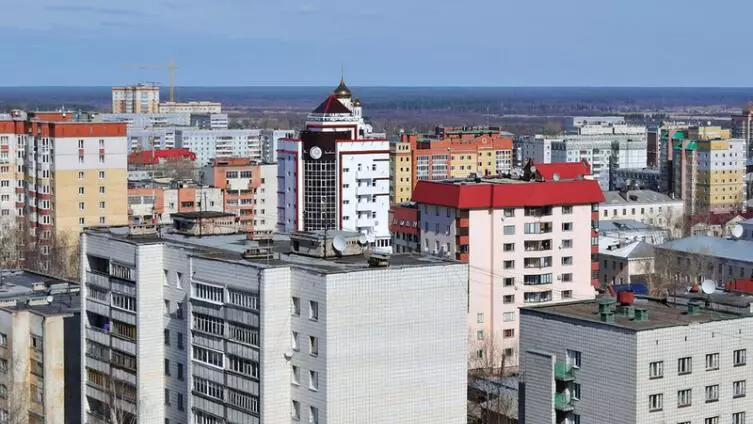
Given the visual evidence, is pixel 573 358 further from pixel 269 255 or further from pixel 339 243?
pixel 269 255

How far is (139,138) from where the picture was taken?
279 ft

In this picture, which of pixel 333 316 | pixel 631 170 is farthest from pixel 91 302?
pixel 631 170

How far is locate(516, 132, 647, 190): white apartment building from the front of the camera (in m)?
74.7

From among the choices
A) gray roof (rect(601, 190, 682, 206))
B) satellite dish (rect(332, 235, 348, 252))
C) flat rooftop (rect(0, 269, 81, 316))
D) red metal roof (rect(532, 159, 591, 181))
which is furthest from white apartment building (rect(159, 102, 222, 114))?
satellite dish (rect(332, 235, 348, 252))

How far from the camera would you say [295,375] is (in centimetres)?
1777

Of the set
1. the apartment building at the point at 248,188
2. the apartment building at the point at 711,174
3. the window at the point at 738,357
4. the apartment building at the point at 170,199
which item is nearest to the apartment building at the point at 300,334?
the window at the point at 738,357

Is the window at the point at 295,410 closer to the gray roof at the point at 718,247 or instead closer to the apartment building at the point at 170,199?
the gray roof at the point at 718,247

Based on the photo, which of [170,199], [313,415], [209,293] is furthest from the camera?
[170,199]

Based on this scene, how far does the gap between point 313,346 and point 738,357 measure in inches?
188

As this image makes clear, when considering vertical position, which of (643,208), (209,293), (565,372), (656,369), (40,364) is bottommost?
(40,364)

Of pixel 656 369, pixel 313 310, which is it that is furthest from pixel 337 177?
pixel 656 369

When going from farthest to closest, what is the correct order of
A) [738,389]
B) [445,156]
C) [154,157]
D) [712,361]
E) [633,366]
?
1. [154,157]
2. [445,156]
3. [738,389]
4. [712,361]
5. [633,366]

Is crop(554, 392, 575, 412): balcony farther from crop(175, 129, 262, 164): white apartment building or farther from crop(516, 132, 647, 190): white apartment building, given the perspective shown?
crop(175, 129, 262, 164): white apartment building

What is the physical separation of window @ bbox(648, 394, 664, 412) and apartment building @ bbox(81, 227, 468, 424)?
2.60m
